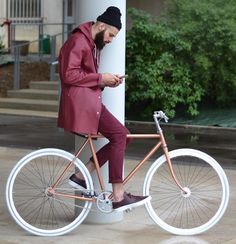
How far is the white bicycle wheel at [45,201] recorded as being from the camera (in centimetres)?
625

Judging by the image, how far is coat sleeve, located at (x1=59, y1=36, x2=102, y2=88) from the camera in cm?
614

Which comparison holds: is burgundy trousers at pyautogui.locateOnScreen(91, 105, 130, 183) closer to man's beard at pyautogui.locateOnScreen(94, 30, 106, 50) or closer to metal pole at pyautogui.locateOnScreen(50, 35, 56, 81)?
man's beard at pyautogui.locateOnScreen(94, 30, 106, 50)

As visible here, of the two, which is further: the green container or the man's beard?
the green container

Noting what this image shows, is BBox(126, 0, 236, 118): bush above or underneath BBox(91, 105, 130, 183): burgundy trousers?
above

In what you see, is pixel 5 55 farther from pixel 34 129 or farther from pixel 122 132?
pixel 122 132

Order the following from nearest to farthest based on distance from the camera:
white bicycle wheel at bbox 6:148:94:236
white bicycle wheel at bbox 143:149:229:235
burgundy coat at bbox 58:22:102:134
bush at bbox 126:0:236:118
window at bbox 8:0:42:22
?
burgundy coat at bbox 58:22:102:134 < white bicycle wheel at bbox 6:148:94:236 < white bicycle wheel at bbox 143:149:229:235 < bush at bbox 126:0:236:118 < window at bbox 8:0:42:22

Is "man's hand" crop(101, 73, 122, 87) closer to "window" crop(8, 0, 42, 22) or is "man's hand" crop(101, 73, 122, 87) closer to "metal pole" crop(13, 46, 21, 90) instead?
"metal pole" crop(13, 46, 21, 90)

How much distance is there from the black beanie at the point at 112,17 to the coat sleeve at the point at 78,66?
0.29 metres

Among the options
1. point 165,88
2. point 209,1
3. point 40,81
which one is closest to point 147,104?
point 165,88

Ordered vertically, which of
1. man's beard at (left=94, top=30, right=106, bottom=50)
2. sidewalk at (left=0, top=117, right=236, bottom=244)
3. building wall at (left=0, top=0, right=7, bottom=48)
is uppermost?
building wall at (left=0, top=0, right=7, bottom=48)

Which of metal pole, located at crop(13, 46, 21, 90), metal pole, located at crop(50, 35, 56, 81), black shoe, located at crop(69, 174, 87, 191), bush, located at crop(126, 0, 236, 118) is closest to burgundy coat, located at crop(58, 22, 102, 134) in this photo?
black shoe, located at crop(69, 174, 87, 191)

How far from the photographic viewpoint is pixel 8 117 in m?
17.0

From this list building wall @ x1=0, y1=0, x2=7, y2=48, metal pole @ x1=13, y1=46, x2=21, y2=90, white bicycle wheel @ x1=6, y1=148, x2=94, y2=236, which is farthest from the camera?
building wall @ x1=0, y1=0, x2=7, y2=48

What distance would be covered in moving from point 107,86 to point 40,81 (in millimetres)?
14150
